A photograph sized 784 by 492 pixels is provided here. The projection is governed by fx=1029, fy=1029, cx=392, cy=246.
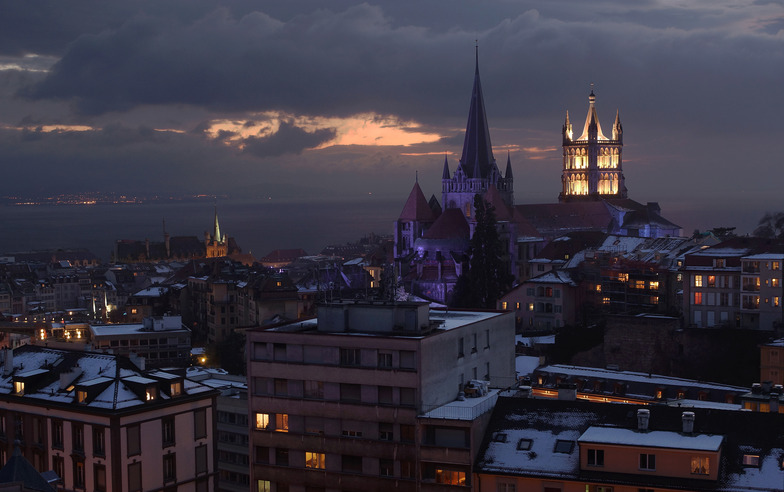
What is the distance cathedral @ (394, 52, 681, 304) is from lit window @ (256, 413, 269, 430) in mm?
56250

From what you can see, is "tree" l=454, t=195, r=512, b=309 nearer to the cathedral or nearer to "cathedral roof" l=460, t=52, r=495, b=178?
the cathedral

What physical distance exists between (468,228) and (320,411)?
72.1 meters

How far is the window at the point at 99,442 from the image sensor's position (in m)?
34.1

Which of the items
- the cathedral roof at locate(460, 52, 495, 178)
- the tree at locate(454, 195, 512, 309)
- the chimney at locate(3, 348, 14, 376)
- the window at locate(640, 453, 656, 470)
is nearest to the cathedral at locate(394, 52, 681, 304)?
the cathedral roof at locate(460, 52, 495, 178)

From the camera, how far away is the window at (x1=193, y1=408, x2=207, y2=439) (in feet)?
120

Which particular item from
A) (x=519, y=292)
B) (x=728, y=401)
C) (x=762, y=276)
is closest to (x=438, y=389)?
(x=728, y=401)

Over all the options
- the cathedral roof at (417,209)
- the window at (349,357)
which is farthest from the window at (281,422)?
the cathedral roof at (417,209)

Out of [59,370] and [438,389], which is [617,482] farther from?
[59,370]

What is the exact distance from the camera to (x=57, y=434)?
3556 cm

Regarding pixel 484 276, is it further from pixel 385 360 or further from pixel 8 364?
pixel 385 360

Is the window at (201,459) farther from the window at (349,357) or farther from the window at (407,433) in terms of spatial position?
the window at (407,433)

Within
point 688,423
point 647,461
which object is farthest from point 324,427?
point 688,423

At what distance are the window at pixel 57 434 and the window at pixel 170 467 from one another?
363 centimetres

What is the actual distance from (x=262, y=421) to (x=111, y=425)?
16.3 ft
